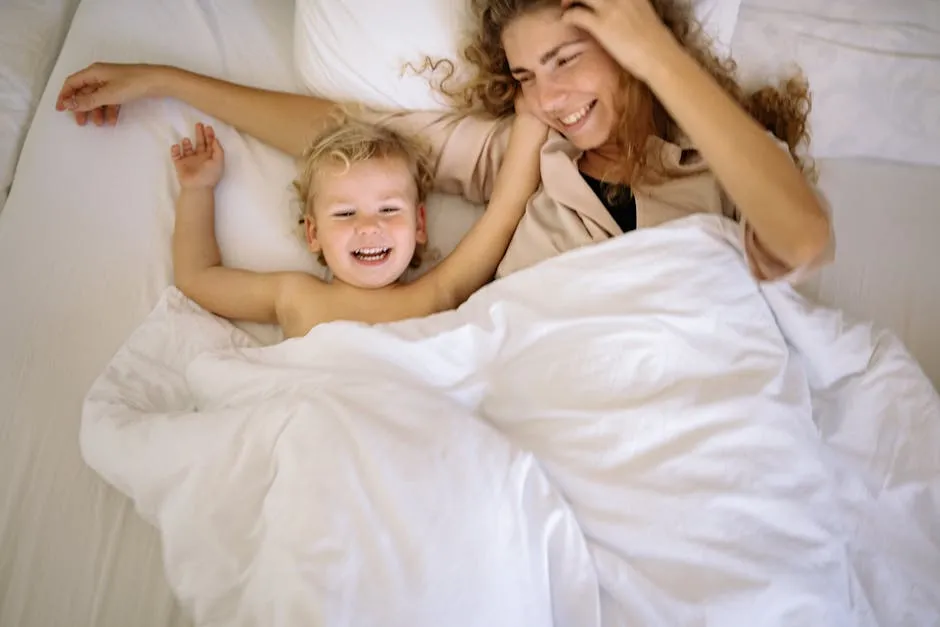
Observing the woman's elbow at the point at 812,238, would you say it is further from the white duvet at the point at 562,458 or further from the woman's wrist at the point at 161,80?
the woman's wrist at the point at 161,80

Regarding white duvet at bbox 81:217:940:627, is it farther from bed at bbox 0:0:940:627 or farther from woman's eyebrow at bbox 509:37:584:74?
woman's eyebrow at bbox 509:37:584:74

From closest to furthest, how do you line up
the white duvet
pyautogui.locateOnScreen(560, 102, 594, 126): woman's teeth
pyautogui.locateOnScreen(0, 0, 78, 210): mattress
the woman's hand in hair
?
the white duvet
the woman's hand in hair
pyautogui.locateOnScreen(560, 102, 594, 126): woman's teeth
pyautogui.locateOnScreen(0, 0, 78, 210): mattress

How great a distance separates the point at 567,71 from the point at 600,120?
0.31ft

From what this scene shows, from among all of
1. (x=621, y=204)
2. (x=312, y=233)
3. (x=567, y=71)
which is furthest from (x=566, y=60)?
(x=312, y=233)

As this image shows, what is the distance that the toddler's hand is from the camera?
122 centimetres

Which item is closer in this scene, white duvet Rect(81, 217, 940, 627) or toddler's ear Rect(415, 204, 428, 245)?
white duvet Rect(81, 217, 940, 627)

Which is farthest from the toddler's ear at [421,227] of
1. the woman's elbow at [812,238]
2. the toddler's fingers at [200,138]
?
the woman's elbow at [812,238]

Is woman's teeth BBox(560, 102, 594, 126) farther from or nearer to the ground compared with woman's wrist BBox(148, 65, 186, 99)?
nearer to the ground

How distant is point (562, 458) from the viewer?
2.87 ft

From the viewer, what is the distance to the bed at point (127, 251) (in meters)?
0.93

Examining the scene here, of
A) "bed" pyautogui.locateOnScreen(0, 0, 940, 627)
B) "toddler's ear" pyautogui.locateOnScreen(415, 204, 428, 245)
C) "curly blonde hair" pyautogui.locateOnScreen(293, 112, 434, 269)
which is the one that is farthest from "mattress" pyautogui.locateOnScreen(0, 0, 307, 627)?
"toddler's ear" pyautogui.locateOnScreen(415, 204, 428, 245)

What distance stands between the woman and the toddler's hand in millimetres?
62

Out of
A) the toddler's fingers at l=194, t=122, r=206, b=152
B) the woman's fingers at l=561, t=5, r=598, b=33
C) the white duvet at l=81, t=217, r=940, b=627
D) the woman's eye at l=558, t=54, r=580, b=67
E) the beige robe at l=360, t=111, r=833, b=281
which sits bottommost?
the white duvet at l=81, t=217, r=940, b=627

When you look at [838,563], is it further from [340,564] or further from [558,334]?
[340,564]
